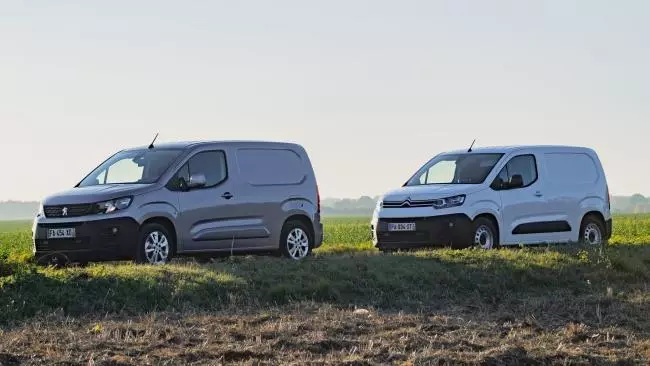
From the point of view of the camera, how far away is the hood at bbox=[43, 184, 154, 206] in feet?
58.5

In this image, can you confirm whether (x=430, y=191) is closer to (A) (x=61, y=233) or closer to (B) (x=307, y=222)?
(B) (x=307, y=222)

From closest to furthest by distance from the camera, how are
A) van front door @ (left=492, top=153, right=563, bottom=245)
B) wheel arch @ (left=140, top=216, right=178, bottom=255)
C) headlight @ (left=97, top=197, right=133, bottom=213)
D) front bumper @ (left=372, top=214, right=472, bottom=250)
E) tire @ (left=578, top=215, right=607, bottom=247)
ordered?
headlight @ (left=97, top=197, right=133, bottom=213), wheel arch @ (left=140, top=216, right=178, bottom=255), front bumper @ (left=372, top=214, right=472, bottom=250), van front door @ (left=492, top=153, right=563, bottom=245), tire @ (left=578, top=215, right=607, bottom=247)

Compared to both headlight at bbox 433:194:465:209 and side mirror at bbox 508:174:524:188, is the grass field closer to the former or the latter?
headlight at bbox 433:194:465:209

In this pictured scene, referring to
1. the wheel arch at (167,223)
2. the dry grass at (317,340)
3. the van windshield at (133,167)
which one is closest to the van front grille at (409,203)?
the van windshield at (133,167)

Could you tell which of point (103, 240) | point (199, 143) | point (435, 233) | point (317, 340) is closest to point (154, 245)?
point (103, 240)

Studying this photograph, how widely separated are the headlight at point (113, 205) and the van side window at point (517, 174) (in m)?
6.66

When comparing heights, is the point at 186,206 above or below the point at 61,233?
above

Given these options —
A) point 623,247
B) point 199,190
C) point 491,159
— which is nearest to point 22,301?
point 199,190

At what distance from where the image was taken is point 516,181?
70.5ft

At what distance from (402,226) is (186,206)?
410cm

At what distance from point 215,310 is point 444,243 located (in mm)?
7059

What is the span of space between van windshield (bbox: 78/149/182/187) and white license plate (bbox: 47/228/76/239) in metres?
1.37

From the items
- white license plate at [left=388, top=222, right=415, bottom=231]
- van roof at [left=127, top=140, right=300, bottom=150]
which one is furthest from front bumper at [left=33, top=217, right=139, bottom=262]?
white license plate at [left=388, top=222, right=415, bottom=231]

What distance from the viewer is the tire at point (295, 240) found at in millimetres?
19938
